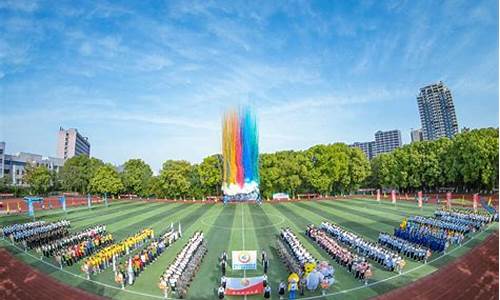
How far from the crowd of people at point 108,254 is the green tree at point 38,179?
64.0 m

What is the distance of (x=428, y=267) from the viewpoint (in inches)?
731

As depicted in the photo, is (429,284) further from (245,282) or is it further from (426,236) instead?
(245,282)

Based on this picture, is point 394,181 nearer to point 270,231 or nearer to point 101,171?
point 270,231

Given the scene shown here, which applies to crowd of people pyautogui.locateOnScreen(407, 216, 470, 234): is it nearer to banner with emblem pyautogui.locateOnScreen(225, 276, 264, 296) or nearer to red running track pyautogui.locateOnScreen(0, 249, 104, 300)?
banner with emblem pyautogui.locateOnScreen(225, 276, 264, 296)

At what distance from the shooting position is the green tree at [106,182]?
69000mm

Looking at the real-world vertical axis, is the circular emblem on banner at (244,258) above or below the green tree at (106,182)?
below

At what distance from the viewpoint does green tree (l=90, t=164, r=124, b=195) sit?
226 ft

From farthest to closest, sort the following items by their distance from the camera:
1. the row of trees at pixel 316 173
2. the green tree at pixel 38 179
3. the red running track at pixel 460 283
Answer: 1. the green tree at pixel 38 179
2. the row of trees at pixel 316 173
3. the red running track at pixel 460 283

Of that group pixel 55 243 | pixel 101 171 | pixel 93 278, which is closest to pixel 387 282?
pixel 93 278

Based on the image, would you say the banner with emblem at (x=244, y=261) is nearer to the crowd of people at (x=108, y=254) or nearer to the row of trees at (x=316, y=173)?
the crowd of people at (x=108, y=254)

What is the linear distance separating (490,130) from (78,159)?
94450 millimetres

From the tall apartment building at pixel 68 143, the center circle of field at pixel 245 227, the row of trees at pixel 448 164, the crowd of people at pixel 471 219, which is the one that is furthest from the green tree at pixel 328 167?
the tall apartment building at pixel 68 143

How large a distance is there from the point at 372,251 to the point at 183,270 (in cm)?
1181

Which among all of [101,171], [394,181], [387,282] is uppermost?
[101,171]
